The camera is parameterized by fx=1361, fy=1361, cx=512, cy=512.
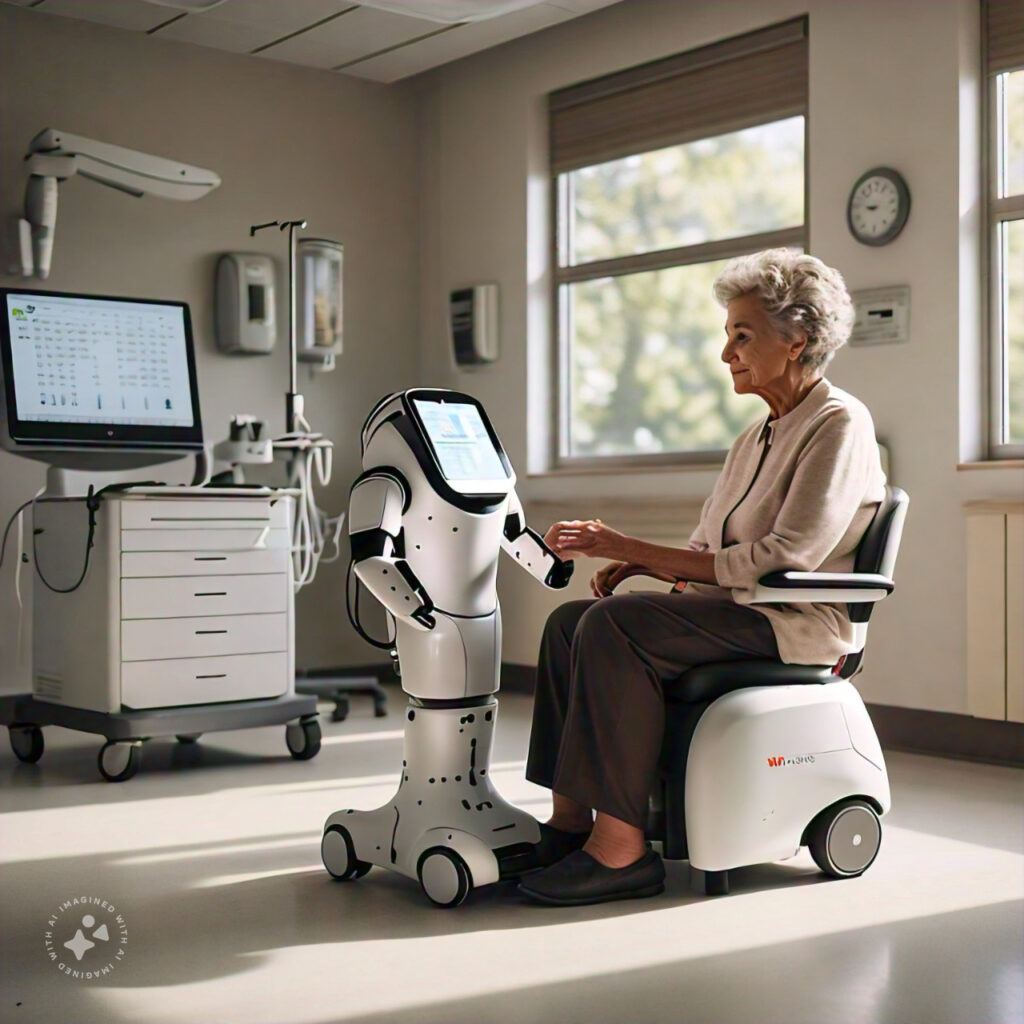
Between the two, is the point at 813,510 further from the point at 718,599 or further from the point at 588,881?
the point at 588,881

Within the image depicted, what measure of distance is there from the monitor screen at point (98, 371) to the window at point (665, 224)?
1.75m

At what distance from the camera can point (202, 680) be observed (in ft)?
12.6

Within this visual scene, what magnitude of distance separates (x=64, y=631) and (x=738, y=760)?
2.22m

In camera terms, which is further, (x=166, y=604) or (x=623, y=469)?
(x=623, y=469)

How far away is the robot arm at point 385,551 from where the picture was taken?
2.37 meters

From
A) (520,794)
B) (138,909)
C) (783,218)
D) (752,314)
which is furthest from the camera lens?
(783,218)

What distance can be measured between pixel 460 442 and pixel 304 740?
170cm

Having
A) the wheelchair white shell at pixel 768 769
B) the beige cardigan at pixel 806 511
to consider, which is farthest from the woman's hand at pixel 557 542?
the wheelchair white shell at pixel 768 769

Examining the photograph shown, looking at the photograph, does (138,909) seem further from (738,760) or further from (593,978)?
(738,760)

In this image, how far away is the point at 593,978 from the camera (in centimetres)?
205

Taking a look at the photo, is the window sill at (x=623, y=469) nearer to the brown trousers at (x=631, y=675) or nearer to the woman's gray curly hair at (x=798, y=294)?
the woman's gray curly hair at (x=798, y=294)

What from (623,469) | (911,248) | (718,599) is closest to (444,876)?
(718,599)

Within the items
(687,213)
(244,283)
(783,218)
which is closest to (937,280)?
(783,218)

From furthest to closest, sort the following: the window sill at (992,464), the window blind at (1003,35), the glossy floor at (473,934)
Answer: the window blind at (1003,35), the window sill at (992,464), the glossy floor at (473,934)
